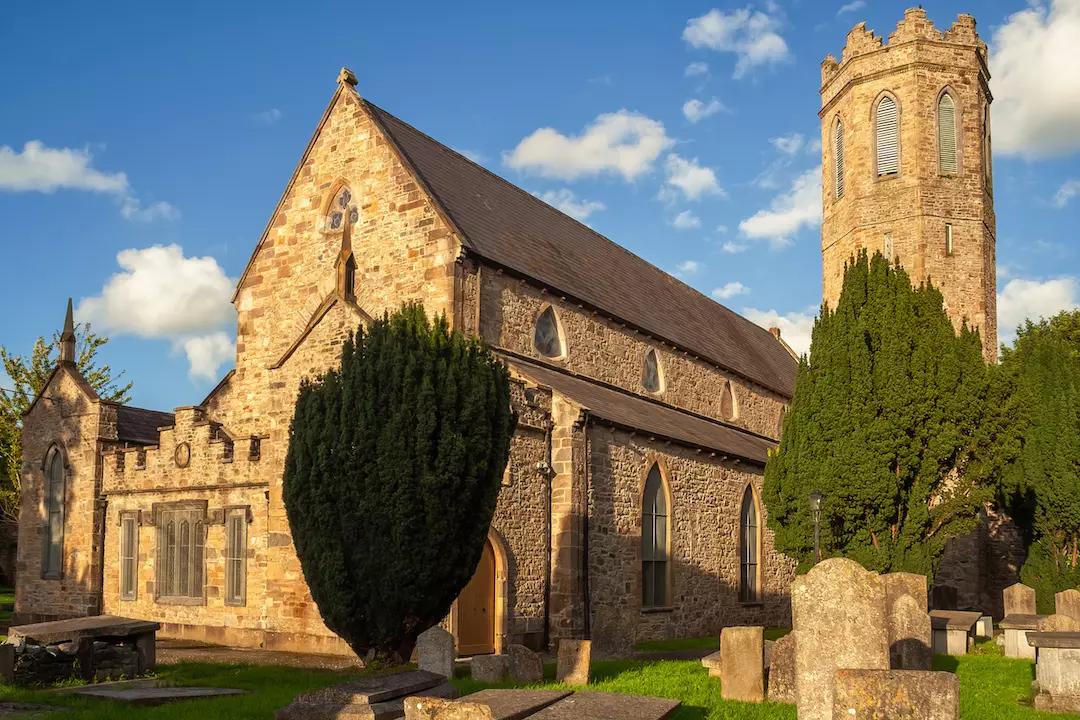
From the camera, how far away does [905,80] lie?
3378 cm

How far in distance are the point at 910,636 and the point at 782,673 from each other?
3211 mm

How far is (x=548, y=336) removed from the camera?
23.0 metres

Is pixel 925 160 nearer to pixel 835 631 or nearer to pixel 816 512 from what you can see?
pixel 816 512

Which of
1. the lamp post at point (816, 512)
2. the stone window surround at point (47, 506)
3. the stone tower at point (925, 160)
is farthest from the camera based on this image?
the stone tower at point (925, 160)

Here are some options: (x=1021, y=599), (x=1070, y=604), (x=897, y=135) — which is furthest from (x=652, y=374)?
(x=897, y=135)

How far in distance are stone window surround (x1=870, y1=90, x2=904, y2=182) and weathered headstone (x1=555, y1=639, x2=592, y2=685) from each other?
25.5 metres

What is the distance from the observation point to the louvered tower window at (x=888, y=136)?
34000 mm

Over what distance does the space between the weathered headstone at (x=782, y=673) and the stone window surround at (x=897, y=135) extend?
25.3 metres

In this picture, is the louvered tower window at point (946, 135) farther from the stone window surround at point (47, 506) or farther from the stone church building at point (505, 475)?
the stone window surround at point (47, 506)

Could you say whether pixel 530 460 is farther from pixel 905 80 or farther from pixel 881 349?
pixel 905 80

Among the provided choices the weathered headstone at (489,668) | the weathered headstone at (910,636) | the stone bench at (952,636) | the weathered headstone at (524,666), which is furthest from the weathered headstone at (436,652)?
the stone bench at (952,636)

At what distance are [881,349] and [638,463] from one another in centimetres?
567

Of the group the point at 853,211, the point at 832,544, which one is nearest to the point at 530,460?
the point at 832,544

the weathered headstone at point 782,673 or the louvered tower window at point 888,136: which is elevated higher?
the louvered tower window at point 888,136
